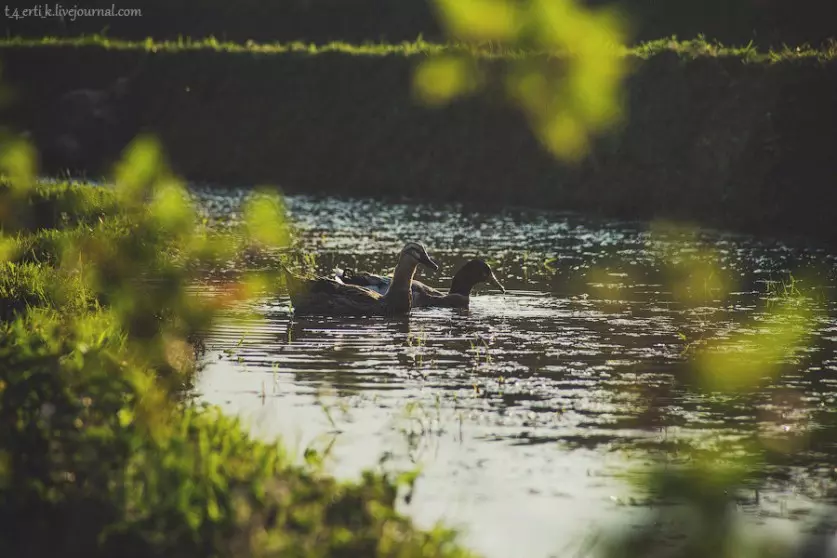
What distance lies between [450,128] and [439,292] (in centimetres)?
1817

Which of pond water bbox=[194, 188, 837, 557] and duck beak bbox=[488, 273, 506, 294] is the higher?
duck beak bbox=[488, 273, 506, 294]

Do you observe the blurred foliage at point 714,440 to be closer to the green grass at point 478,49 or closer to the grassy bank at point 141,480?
the grassy bank at point 141,480

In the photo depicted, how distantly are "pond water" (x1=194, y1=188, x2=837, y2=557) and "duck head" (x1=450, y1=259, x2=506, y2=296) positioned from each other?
25 centimetres

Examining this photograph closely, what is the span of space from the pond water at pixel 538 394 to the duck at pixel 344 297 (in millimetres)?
305

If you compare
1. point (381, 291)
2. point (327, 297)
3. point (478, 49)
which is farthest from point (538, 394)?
point (478, 49)

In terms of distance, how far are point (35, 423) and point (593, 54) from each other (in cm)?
333

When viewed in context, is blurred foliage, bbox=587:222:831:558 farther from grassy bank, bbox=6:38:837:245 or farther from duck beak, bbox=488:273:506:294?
grassy bank, bbox=6:38:837:245

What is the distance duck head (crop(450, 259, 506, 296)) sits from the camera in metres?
18.5

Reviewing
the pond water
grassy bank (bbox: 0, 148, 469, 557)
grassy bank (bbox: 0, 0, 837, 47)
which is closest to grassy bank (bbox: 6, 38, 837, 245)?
the pond water

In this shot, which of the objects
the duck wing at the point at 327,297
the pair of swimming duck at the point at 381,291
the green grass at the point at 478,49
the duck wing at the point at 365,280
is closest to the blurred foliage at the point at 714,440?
the pair of swimming duck at the point at 381,291

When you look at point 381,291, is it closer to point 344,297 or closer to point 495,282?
point 495,282

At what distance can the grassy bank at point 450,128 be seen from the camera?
27969 mm

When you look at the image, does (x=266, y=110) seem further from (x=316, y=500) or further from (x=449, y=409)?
(x=316, y=500)

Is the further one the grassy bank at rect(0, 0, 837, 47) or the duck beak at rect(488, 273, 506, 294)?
the grassy bank at rect(0, 0, 837, 47)
